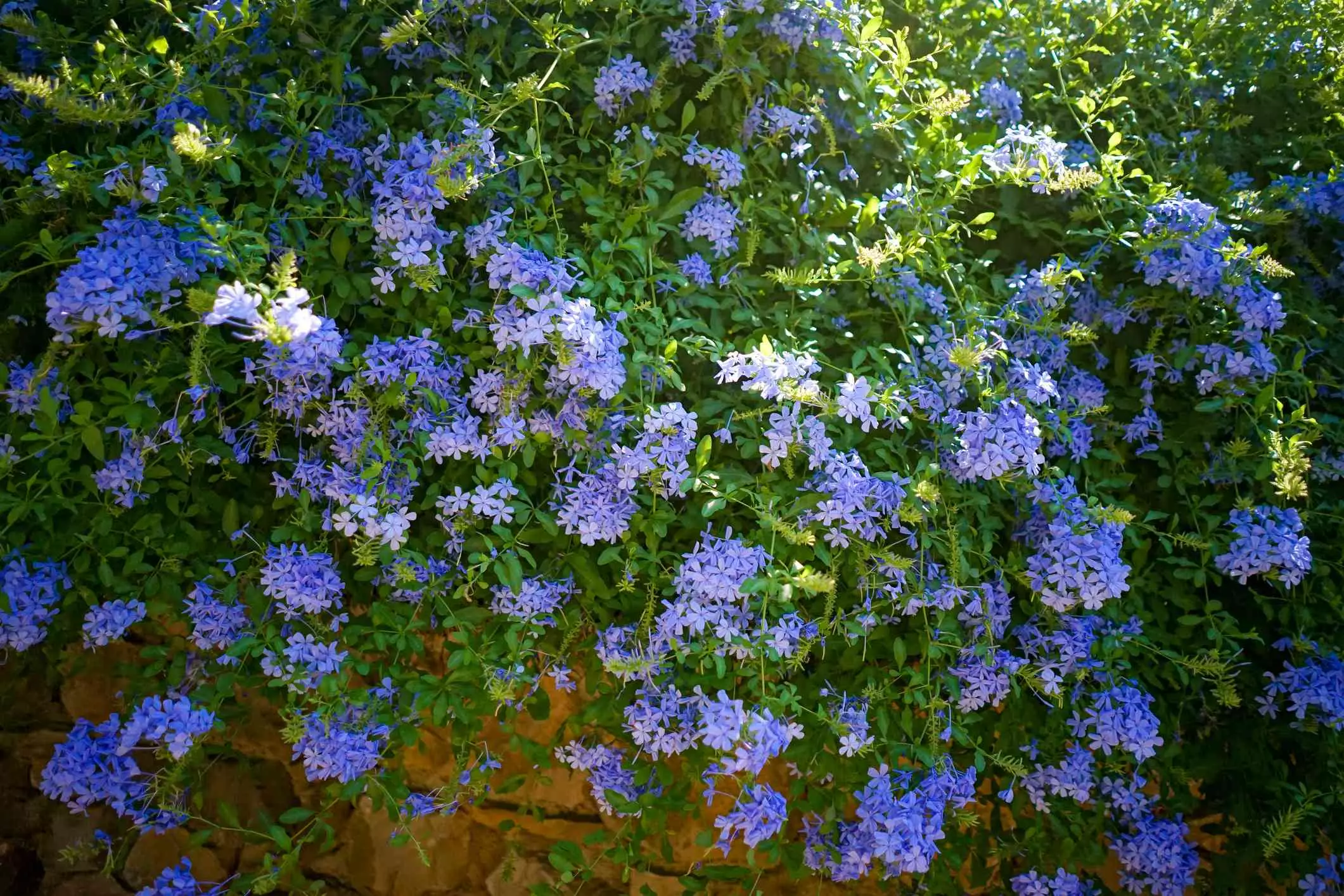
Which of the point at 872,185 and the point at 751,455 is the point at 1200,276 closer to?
the point at 872,185

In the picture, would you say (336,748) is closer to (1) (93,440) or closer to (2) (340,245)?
(1) (93,440)

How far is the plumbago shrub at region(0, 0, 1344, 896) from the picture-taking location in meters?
1.74

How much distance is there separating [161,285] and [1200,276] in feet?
6.71

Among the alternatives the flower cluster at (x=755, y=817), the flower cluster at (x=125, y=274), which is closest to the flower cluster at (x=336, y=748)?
the flower cluster at (x=755, y=817)

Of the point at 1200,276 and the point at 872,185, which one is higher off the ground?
the point at 1200,276

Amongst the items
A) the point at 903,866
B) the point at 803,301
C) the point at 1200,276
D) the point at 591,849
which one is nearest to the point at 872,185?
the point at 803,301

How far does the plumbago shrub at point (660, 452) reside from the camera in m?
1.74

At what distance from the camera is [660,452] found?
1.76 m

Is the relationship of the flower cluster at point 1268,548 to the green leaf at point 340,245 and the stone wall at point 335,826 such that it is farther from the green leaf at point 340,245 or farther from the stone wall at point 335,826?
the green leaf at point 340,245

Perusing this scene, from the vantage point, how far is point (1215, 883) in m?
2.07

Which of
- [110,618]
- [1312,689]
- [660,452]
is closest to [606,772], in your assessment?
[660,452]

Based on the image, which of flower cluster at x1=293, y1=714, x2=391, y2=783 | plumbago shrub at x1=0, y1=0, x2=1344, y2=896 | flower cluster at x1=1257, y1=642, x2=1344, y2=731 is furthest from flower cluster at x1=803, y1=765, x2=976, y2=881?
flower cluster at x1=293, y1=714, x2=391, y2=783

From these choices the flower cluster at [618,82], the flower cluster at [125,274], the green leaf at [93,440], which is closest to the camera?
the flower cluster at [125,274]

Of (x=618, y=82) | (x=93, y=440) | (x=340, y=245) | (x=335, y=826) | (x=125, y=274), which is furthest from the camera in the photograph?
(x=335, y=826)
